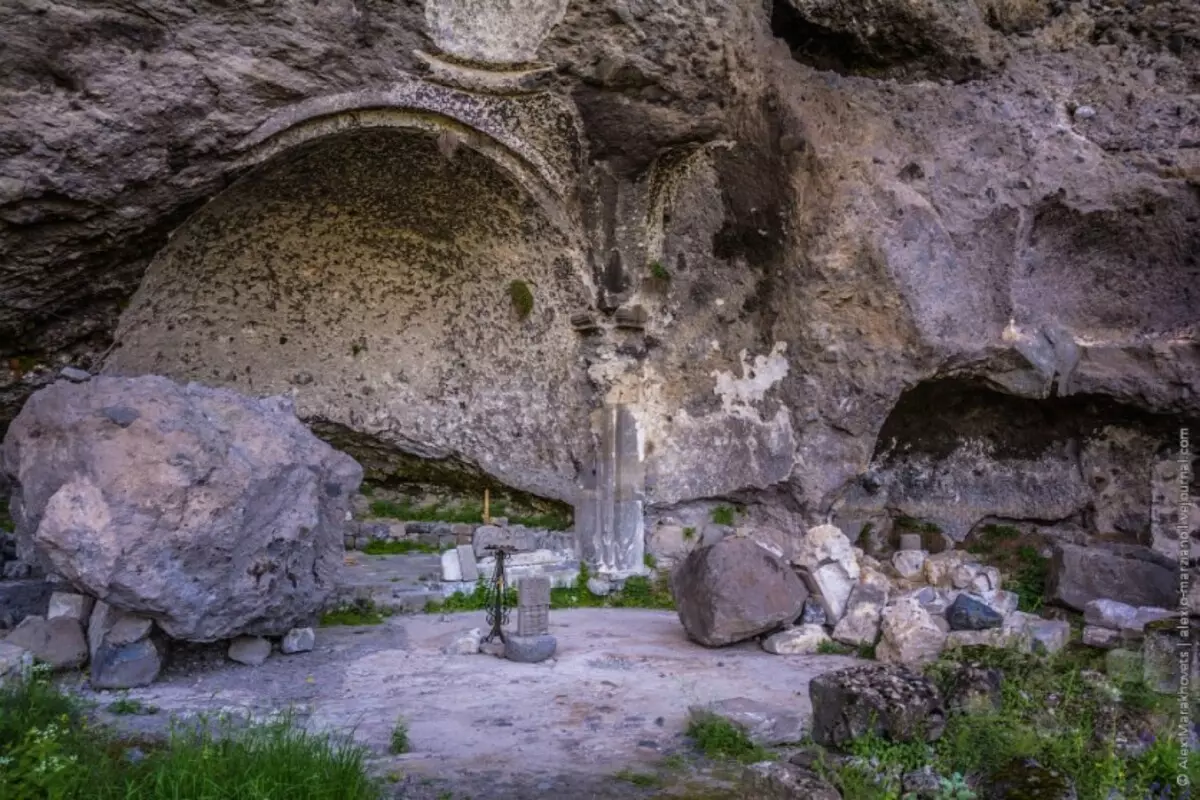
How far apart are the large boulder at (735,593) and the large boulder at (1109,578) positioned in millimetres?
2252

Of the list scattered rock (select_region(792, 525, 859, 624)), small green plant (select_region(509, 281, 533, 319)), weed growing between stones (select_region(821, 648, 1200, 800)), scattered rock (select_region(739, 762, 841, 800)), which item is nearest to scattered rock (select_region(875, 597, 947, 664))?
scattered rock (select_region(792, 525, 859, 624))

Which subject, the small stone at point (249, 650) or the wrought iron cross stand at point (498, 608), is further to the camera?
the wrought iron cross stand at point (498, 608)

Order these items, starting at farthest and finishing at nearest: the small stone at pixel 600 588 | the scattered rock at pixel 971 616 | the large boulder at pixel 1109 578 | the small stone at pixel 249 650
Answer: the small stone at pixel 600 588, the large boulder at pixel 1109 578, the scattered rock at pixel 971 616, the small stone at pixel 249 650

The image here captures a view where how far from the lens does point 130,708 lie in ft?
14.8

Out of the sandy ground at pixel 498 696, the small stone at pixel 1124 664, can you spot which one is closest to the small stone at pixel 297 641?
the sandy ground at pixel 498 696

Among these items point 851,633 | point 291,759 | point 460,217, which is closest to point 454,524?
point 460,217

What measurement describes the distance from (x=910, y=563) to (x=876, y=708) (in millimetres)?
4834

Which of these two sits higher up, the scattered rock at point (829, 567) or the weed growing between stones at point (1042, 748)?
the scattered rock at point (829, 567)

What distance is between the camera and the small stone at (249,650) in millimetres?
5488

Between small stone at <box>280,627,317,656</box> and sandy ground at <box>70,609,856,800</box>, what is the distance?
83mm

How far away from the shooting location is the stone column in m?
8.48

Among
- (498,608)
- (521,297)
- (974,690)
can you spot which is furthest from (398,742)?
(521,297)

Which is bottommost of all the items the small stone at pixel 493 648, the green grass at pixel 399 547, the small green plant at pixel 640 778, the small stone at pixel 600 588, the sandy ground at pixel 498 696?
the small green plant at pixel 640 778

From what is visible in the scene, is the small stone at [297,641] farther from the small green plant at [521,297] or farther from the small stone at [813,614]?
the small green plant at [521,297]
